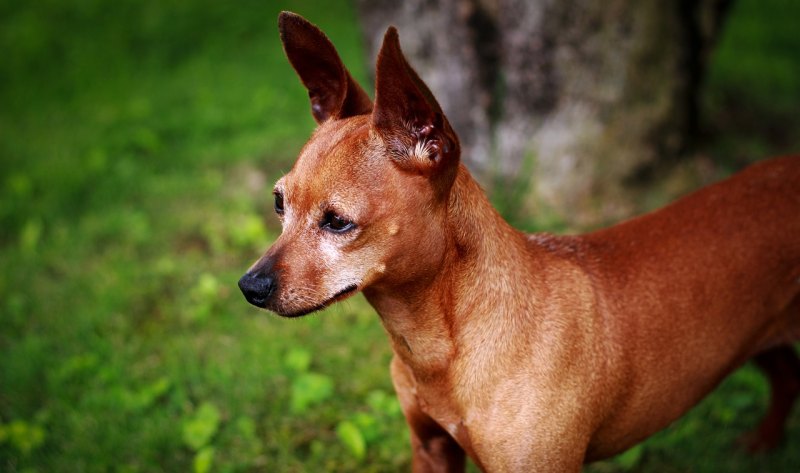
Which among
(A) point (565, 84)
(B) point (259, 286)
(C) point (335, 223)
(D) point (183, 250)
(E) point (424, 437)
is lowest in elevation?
(E) point (424, 437)

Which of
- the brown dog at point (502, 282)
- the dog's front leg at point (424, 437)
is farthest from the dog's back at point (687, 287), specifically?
the dog's front leg at point (424, 437)

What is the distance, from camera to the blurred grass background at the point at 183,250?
388 cm

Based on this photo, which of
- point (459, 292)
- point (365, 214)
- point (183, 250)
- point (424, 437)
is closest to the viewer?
point (365, 214)

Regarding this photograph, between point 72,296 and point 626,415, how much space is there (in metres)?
3.92

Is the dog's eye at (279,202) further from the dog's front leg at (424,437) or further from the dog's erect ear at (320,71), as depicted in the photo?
the dog's front leg at (424,437)

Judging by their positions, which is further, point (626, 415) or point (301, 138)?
point (301, 138)

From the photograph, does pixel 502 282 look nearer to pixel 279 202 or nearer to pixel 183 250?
pixel 279 202

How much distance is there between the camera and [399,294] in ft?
8.18

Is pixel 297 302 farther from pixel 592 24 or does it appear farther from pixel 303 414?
pixel 592 24

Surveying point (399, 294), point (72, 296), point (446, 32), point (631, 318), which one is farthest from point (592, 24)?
point (72, 296)

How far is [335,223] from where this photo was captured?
2.32 m

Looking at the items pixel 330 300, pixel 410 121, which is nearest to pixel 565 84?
pixel 410 121

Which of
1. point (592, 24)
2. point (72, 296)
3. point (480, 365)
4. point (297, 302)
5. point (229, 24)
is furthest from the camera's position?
point (229, 24)

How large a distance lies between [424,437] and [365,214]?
1094mm
